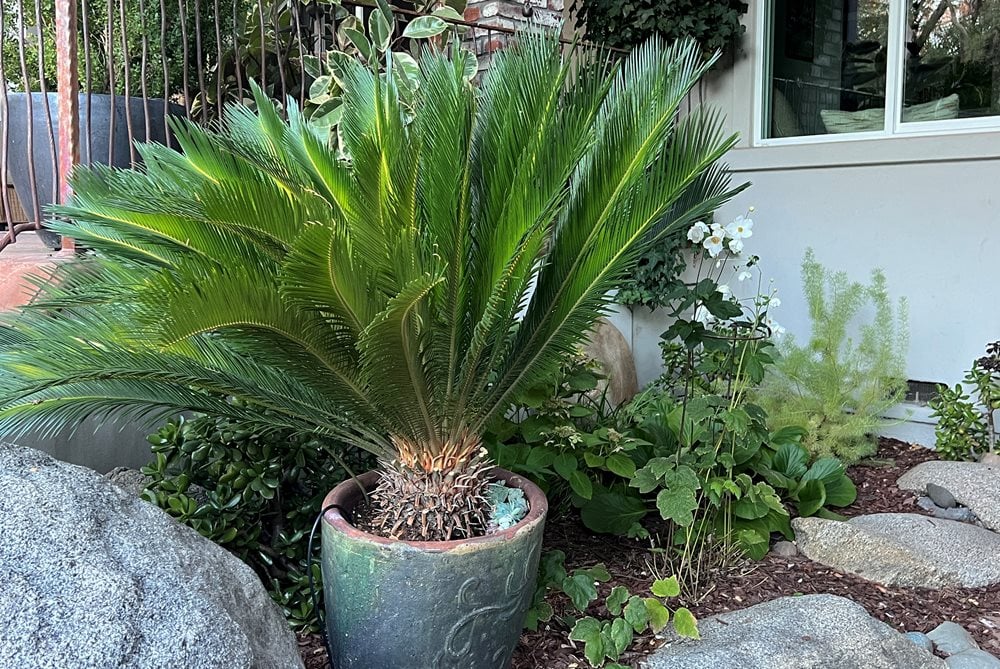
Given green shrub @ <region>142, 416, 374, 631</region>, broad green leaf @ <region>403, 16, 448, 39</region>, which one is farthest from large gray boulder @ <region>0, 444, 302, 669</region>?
broad green leaf @ <region>403, 16, 448, 39</region>

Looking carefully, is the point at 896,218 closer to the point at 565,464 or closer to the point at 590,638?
the point at 565,464

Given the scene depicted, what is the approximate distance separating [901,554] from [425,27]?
288 centimetres

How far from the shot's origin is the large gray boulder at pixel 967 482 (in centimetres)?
331

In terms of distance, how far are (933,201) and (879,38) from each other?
980mm

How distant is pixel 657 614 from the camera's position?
2377 mm

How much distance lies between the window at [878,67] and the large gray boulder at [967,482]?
1.74m

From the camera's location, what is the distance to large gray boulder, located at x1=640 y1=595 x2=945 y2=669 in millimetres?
2238

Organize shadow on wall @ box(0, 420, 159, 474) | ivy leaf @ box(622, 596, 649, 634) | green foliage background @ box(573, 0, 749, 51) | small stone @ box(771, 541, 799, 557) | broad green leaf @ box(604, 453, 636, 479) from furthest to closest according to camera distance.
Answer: green foliage background @ box(573, 0, 749, 51) → small stone @ box(771, 541, 799, 557) → broad green leaf @ box(604, 453, 636, 479) → shadow on wall @ box(0, 420, 159, 474) → ivy leaf @ box(622, 596, 649, 634)

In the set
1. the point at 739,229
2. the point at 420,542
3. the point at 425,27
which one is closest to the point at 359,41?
the point at 425,27

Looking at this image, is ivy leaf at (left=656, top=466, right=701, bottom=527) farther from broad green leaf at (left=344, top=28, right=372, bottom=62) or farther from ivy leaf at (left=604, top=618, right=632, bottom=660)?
broad green leaf at (left=344, top=28, right=372, bottom=62)

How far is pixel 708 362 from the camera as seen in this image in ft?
9.71

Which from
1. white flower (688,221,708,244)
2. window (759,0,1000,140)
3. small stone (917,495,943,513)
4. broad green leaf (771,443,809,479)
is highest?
window (759,0,1000,140)

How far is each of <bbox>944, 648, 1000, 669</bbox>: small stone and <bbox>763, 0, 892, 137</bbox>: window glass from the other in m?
2.92

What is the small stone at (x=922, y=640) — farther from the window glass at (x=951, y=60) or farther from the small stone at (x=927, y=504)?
the window glass at (x=951, y=60)
